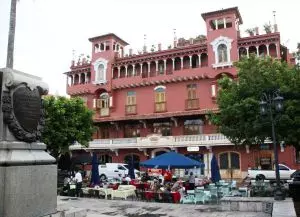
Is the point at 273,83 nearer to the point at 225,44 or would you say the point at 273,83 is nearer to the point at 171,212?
the point at 171,212

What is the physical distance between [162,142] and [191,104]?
4565mm

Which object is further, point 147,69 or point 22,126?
point 147,69

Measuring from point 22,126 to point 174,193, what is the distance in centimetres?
1027

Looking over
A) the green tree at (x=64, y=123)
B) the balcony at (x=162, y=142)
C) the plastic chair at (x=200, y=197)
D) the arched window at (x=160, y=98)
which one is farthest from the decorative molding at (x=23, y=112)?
the arched window at (x=160, y=98)

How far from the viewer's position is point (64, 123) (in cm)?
2694

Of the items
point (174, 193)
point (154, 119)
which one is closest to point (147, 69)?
point (154, 119)

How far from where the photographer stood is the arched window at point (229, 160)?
101 ft

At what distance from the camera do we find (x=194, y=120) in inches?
1286

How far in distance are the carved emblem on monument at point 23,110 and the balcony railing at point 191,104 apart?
26.7 metres

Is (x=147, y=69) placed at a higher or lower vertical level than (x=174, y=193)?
higher

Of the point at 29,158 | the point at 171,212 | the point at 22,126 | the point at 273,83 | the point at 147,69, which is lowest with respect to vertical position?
the point at 171,212

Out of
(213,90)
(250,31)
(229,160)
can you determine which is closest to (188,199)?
(229,160)

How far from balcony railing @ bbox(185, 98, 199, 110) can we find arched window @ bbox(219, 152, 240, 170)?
5120 mm

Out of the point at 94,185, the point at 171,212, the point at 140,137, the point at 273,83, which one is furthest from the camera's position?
A: the point at 140,137
